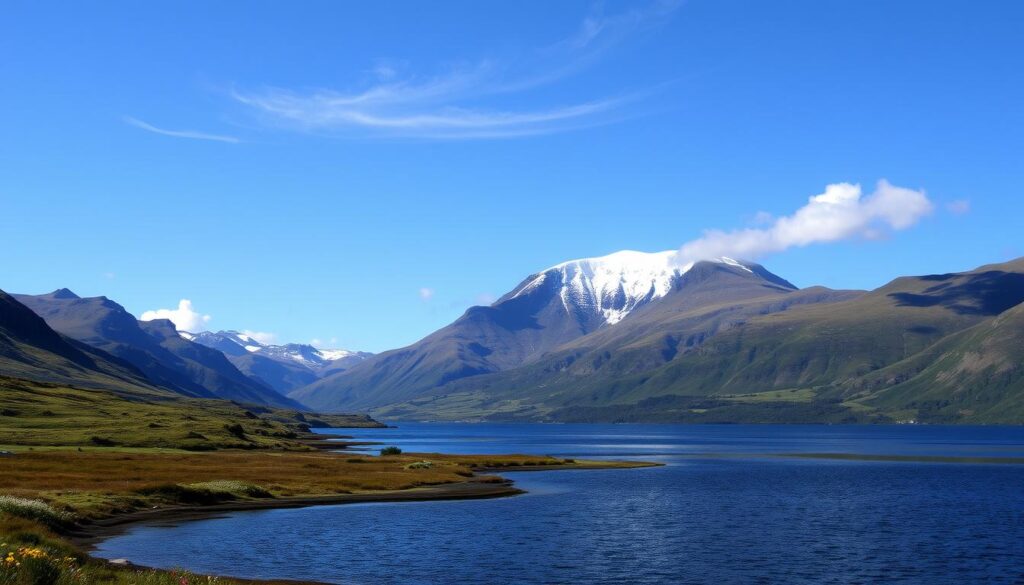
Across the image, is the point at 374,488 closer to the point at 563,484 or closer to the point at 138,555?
the point at 563,484

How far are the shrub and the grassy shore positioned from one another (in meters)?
0.13

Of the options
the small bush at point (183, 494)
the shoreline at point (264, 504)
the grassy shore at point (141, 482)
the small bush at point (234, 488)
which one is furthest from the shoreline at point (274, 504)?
the small bush at point (234, 488)

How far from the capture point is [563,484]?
136500 mm

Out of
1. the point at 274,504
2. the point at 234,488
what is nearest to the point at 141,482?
the point at 234,488

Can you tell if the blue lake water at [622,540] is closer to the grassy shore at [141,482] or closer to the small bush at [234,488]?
the grassy shore at [141,482]

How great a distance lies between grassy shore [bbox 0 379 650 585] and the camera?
47.3 meters

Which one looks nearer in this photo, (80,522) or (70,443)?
(80,522)

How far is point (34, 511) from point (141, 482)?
132ft

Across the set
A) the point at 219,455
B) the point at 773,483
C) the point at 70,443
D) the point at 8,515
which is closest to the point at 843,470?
the point at 773,483

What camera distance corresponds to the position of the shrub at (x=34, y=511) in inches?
2482

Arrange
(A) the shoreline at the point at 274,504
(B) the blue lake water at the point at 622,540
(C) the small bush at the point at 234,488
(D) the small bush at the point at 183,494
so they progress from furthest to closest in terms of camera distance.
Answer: (C) the small bush at the point at 234,488 → (D) the small bush at the point at 183,494 → (A) the shoreline at the point at 274,504 → (B) the blue lake water at the point at 622,540

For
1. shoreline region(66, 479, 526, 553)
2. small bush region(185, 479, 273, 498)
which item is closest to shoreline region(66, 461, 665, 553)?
shoreline region(66, 479, 526, 553)

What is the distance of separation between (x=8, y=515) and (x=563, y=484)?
281ft

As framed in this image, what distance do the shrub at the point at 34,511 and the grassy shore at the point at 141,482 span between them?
128 millimetres
